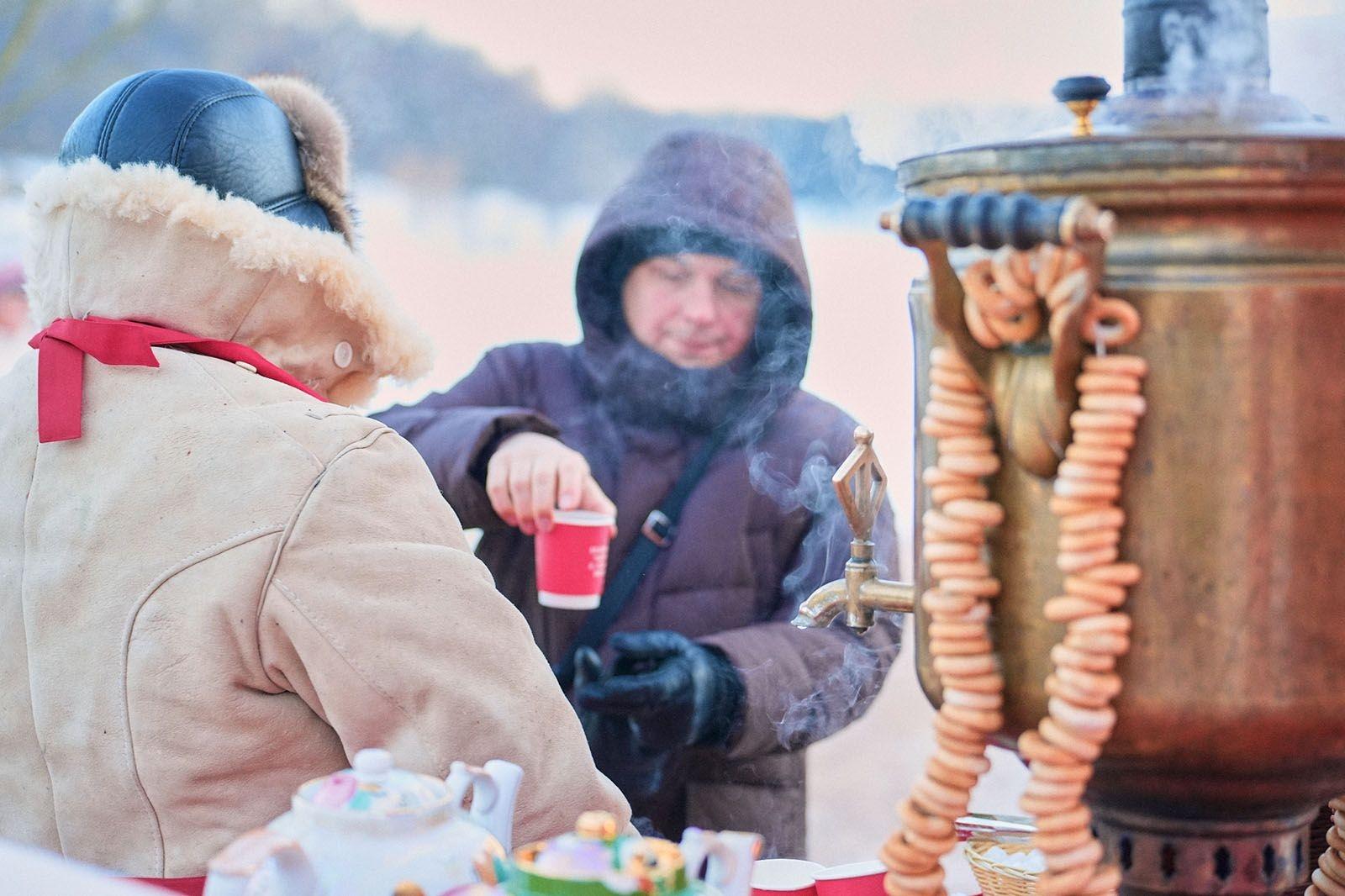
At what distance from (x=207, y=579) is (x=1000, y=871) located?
1.04m

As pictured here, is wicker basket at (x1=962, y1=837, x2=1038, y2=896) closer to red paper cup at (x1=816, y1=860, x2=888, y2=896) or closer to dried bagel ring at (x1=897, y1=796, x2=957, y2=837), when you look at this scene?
red paper cup at (x1=816, y1=860, x2=888, y2=896)

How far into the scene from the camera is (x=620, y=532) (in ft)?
9.74

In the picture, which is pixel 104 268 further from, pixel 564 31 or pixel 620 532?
pixel 564 31

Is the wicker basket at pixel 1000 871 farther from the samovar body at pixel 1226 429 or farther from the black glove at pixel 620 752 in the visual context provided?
the black glove at pixel 620 752

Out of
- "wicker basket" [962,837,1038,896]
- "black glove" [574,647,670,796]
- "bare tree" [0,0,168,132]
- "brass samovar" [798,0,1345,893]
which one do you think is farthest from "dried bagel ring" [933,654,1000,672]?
"bare tree" [0,0,168,132]

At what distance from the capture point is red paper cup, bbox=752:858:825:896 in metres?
1.73

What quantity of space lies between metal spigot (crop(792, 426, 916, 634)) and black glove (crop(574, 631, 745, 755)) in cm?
110

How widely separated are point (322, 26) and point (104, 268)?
718 centimetres

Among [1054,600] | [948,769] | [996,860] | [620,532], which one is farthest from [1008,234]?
[620,532]

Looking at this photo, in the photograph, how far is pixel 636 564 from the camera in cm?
293

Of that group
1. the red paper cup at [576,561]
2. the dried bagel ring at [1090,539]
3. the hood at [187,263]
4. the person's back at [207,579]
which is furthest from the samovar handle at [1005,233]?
the red paper cup at [576,561]

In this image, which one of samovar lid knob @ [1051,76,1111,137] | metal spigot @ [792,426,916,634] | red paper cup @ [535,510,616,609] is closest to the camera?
samovar lid knob @ [1051,76,1111,137]

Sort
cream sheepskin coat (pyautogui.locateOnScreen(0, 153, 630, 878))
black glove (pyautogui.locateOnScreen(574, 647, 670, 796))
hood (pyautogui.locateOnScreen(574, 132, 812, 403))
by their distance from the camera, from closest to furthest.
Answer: cream sheepskin coat (pyautogui.locateOnScreen(0, 153, 630, 878)) → black glove (pyautogui.locateOnScreen(574, 647, 670, 796)) → hood (pyautogui.locateOnScreen(574, 132, 812, 403))

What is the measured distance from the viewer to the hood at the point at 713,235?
3.05m
